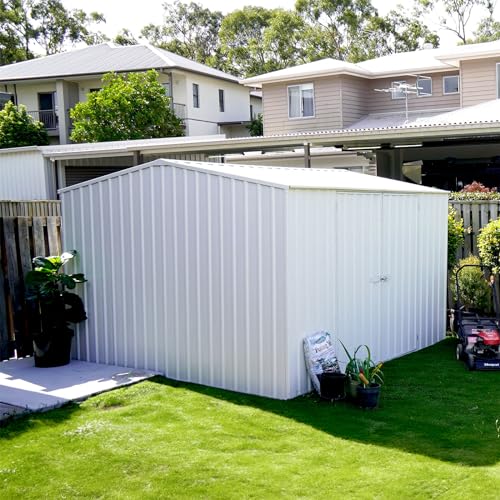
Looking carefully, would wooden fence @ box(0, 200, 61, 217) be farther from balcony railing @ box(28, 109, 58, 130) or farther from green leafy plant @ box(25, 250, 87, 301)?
balcony railing @ box(28, 109, 58, 130)

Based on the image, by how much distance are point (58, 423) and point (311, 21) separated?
38.6 m

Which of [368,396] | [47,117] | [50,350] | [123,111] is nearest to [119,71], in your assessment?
[123,111]

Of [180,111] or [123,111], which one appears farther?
[180,111]

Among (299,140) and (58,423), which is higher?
(299,140)

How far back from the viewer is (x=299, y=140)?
16625 millimetres

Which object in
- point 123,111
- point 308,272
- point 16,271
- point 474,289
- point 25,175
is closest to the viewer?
point 308,272

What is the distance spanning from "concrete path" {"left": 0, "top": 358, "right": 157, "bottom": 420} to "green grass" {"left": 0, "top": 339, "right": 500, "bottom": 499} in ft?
0.68

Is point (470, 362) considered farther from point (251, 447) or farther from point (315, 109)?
point (315, 109)

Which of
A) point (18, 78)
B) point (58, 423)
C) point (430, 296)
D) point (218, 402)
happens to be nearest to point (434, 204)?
point (430, 296)

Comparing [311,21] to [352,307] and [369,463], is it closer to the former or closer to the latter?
[352,307]

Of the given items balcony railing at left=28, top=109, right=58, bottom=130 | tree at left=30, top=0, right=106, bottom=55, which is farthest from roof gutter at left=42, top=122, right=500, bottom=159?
tree at left=30, top=0, right=106, bottom=55

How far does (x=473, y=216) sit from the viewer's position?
10.5 m

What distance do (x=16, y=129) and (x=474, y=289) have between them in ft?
78.2

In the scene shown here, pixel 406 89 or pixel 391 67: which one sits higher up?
pixel 391 67
